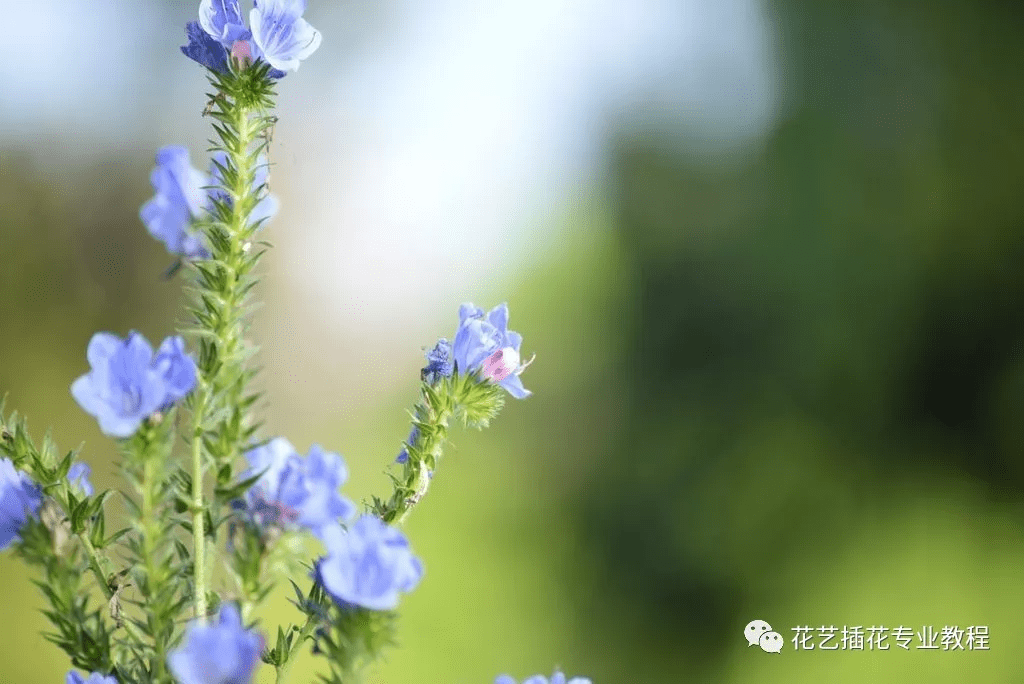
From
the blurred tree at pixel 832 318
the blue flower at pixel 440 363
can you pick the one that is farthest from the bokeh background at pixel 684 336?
the blue flower at pixel 440 363

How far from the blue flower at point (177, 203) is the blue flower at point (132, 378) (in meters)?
0.13

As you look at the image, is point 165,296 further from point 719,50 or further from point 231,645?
point 231,645

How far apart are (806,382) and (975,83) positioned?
3.37 ft

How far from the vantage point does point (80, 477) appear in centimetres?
55

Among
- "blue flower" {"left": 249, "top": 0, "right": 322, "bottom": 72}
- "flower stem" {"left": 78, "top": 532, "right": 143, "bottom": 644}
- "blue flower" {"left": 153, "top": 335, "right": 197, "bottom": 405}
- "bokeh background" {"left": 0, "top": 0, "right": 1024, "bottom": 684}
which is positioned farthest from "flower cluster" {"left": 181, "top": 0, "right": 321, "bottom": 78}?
"bokeh background" {"left": 0, "top": 0, "right": 1024, "bottom": 684}

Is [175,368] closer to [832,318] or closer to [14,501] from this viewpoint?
[14,501]

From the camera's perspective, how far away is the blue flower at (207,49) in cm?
57

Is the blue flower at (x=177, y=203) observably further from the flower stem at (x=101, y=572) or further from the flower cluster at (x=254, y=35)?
the flower stem at (x=101, y=572)

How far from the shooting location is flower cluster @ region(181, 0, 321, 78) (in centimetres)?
55

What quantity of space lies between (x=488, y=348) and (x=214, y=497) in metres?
0.21

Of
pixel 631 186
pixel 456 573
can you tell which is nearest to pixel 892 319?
pixel 631 186

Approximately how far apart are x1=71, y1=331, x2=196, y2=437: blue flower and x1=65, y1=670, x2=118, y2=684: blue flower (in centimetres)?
12

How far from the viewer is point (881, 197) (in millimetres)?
2914

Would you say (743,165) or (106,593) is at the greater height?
(743,165)
